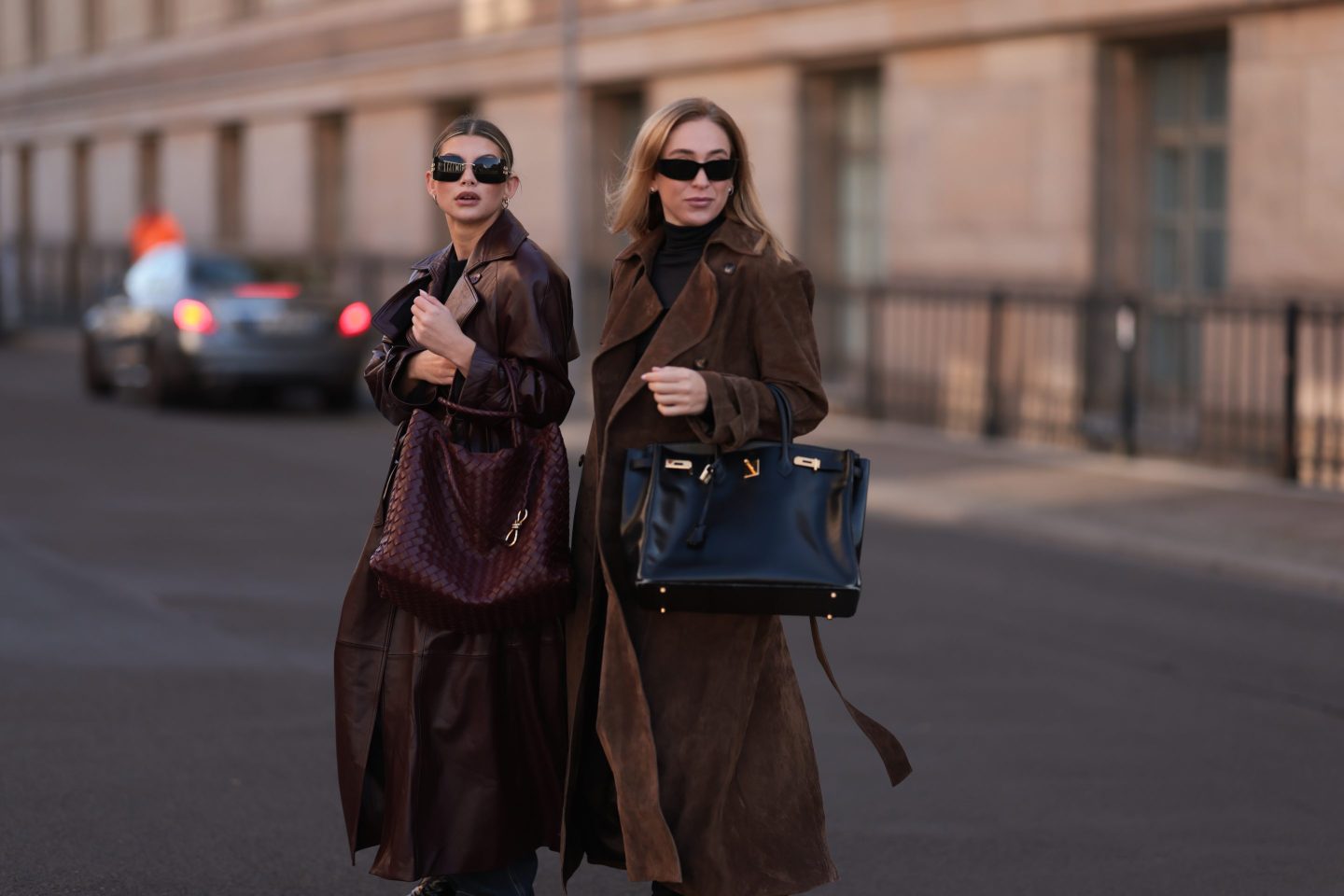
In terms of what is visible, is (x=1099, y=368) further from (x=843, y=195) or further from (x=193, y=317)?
(x=193, y=317)

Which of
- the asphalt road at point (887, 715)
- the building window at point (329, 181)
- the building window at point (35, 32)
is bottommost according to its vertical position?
the asphalt road at point (887, 715)

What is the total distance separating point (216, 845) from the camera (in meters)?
5.50

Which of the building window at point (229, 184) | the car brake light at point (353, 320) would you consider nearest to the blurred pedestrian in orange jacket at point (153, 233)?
the car brake light at point (353, 320)

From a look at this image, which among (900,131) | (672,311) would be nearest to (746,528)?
(672,311)

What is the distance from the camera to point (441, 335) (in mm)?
4371

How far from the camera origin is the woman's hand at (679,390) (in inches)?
161

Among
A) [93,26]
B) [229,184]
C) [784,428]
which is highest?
[93,26]

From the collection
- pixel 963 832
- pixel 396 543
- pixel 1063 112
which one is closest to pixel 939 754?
pixel 963 832

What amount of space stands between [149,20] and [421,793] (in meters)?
35.6

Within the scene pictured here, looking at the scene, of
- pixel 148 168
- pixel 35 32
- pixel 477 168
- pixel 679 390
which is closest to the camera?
pixel 679 390

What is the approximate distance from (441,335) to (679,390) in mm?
567

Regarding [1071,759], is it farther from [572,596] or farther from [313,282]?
[313,282]

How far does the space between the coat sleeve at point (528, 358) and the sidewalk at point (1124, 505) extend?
20.0 feet

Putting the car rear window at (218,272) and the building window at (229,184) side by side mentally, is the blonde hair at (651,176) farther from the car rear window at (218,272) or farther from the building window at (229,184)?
the building window at (229,184)
